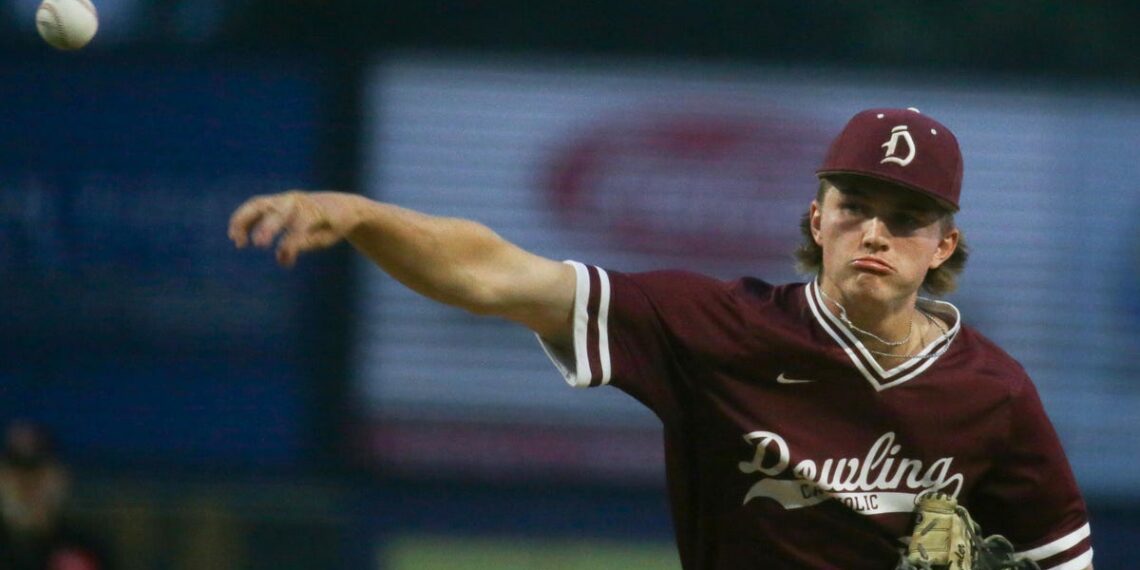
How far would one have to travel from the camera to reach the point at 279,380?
892cm

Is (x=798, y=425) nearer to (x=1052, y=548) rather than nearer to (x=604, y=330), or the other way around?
(x=604, y=330)

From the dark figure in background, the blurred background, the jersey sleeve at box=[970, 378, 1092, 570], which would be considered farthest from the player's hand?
the blurred background

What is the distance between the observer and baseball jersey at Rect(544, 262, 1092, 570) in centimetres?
363

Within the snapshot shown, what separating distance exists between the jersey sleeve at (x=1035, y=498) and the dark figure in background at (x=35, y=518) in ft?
16.0

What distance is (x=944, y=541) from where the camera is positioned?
3613mm

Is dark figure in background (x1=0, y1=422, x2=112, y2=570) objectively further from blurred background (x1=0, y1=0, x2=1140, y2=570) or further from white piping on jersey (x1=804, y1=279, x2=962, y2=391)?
white piping on jersey (x1=804, y1=279, x2=962, y2=391)

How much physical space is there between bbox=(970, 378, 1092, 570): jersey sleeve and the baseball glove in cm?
12

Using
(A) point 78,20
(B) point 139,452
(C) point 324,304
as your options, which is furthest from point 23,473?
(A) point 78,20

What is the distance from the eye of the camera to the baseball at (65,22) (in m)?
4.75

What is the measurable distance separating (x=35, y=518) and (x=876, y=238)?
5.19 metres

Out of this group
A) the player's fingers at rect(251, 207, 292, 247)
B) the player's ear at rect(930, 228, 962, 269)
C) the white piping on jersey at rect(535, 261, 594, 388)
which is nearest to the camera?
the player's fingers at rect(251, 207, 292, 247)

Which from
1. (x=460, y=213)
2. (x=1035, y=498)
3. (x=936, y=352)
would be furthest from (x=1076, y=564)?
(x=460, y=213)

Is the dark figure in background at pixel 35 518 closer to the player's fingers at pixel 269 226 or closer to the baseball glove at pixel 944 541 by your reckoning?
the baseball glove at pixel 944 541

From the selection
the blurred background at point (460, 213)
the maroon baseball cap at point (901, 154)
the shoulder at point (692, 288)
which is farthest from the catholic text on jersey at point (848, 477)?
the blurred background at point (460, 213)
